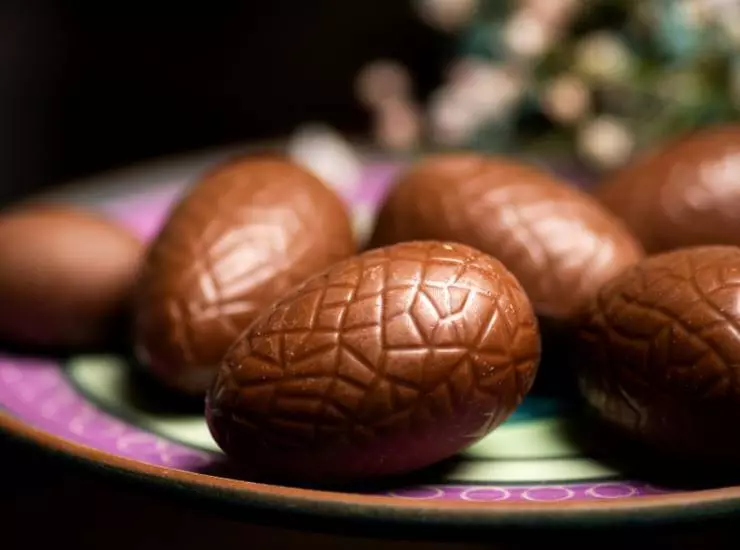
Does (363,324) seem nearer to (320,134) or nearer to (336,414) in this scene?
(336,414)

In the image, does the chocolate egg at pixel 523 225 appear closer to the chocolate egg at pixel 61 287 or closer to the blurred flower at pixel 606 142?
the chocolate egg at pixel 61 287

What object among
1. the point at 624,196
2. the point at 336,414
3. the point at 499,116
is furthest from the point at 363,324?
the point at 499,116

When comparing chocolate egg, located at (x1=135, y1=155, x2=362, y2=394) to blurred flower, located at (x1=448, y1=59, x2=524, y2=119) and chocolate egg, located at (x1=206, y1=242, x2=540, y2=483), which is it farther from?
blurred flower, located at (x1=448, y1=59, x2=524, y2=119)

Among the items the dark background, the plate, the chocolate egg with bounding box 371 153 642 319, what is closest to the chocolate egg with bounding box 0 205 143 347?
the plate

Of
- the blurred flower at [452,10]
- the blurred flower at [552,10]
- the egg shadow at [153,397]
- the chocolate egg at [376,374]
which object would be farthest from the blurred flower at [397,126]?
the chocolate egg at [376,374]

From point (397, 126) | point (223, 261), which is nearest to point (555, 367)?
point (223, 261)

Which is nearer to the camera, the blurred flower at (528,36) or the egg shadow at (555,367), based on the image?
the egg shadow at (555,367)
